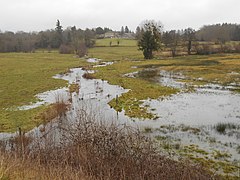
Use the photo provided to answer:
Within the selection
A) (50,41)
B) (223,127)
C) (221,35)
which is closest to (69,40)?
(50,41)

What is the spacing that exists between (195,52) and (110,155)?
79387 mm

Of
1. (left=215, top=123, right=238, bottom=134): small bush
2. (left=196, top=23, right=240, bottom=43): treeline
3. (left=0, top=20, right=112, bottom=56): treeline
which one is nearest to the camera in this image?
(left=215, top=123, right=238, bottom=134): small bush

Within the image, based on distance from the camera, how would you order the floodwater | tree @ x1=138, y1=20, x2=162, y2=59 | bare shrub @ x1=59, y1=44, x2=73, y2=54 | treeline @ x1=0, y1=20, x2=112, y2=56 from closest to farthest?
the floodwater
tree @ x1=138, y1=20, x2=162, y2=59
bare shrub @ x1=59, y1=44, x2=73, y2=54
treeline @ x1=0, y1=20, x2=112, y2=56

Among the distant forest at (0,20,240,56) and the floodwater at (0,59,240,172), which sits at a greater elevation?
the distant forest at (0,20,240,56)

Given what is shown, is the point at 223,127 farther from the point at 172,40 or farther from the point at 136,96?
the point at 172,40

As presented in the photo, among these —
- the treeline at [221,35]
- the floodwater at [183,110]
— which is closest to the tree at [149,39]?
the treeline at [221,35]

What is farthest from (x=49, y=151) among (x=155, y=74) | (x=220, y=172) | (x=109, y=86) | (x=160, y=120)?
(x=155, y=74)

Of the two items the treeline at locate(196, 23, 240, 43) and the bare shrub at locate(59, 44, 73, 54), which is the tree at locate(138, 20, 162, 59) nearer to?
the treeline at locate(196, 23, 240, 43)

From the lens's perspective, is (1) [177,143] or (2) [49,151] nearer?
(2) [49,151]

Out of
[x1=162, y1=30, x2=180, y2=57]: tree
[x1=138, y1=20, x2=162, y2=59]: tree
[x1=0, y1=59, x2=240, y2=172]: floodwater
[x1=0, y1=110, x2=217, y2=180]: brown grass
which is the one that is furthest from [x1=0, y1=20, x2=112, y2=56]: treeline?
[x1=0, y1=110, x2=217, y2=180]: brown grass

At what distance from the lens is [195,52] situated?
85375mm

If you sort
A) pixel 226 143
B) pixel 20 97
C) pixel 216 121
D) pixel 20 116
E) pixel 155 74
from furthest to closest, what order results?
pixel 155 74, pixel 20 97, pixel 20 116, pixel 216 121, pixel 226 143

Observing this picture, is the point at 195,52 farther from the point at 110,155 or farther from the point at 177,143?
the point at 110,155

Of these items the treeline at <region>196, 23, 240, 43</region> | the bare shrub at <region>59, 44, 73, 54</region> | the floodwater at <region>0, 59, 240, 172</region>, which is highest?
the treeline at <region>196, 23, 240, 43</region>
